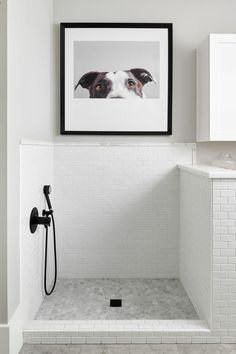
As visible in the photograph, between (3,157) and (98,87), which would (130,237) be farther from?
(3,157)

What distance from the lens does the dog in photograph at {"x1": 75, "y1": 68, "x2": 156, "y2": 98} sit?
318 cm

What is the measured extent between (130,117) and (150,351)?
168cm

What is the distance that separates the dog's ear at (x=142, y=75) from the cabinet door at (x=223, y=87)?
1.66ft

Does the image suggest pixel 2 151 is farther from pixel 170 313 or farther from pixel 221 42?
pixel 221 42

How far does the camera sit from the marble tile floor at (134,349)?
213 centimetres

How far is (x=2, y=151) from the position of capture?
1966mm

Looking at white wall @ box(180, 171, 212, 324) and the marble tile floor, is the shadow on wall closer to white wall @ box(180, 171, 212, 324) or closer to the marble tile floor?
white wall @ box(180, 171, 212, 324)

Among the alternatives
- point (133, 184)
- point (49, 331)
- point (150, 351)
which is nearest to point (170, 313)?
point (150, 351)

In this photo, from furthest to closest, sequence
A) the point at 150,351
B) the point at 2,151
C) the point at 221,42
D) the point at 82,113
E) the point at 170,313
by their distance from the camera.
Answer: the point at 82,113 < the point at 221,42 < the point at 170,313 < the point at 150,351 < the point at 2,151

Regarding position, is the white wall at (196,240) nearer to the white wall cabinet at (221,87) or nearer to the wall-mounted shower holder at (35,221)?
the white wall cabinet at (221,87)

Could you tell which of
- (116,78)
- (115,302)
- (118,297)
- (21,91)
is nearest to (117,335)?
(115,302)

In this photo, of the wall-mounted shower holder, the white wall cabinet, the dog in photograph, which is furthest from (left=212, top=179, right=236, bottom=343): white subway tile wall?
the dog in photograph

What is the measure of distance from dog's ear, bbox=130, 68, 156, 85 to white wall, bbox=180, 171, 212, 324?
2.39ft

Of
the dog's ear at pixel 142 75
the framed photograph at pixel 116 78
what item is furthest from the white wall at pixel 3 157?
the dog's ear at pixel 142 75
